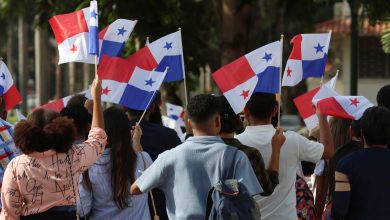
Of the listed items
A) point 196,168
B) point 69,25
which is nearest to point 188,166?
point 196,168

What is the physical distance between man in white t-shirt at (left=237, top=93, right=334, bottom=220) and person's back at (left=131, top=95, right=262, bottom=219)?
2.49 ft

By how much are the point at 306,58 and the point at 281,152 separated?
1841mm

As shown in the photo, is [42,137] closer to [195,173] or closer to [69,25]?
[195,173]

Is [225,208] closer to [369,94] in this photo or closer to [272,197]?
[272,197]

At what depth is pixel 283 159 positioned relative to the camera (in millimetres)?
6051

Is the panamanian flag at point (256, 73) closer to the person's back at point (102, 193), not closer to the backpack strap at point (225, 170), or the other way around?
the person's back at point (102, 193)

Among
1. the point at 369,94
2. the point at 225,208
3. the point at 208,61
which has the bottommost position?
the point at 369,94

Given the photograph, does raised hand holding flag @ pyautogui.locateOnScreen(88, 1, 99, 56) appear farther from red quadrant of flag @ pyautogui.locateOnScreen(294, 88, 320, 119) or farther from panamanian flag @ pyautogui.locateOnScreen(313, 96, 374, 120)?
red quadrant of flag @ pyautogui.locateOnScreen(294, 88, 320, 119)

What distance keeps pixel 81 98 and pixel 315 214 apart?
1997mm

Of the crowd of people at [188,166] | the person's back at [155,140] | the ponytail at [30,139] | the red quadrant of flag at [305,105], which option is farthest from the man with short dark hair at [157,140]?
the ponytail at [30,139]

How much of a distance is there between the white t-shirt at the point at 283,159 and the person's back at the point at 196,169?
2.46 feet

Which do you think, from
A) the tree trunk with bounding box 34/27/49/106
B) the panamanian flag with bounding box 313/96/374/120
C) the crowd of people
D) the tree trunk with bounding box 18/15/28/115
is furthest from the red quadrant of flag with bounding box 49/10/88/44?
the tree trunk with bounding box 18/15/28/115

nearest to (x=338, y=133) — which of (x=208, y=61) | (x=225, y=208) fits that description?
(x=225, y=208)

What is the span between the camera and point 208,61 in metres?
17.4
